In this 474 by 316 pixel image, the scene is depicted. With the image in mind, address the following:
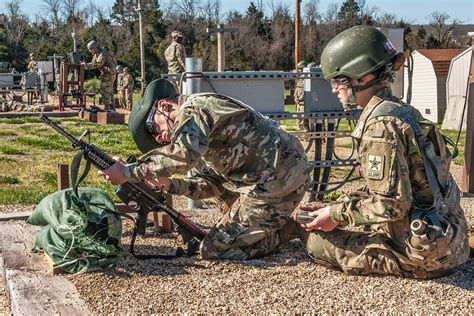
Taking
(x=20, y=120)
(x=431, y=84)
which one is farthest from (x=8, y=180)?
(x=431, y=84)

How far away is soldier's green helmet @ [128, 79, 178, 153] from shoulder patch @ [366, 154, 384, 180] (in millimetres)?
1491

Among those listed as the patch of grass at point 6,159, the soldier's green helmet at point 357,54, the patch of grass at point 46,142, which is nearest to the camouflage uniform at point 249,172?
the soldier's green helmet at point 357,54

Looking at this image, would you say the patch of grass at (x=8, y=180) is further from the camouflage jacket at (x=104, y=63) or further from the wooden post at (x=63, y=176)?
the camouflage jacket at (x=104, y=63)

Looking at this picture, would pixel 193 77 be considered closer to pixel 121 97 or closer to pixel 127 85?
pixel 127 85

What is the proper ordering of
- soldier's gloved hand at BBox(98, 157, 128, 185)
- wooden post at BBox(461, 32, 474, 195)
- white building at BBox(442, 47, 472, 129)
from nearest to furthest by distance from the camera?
soldier's gloved hand at BBox(98, 157, 128, 185), wooden post at BBox(461, 32, 474, 195), white building at BBox(442, 47, 472, 129)

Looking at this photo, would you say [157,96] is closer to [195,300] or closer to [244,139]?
[244,139]

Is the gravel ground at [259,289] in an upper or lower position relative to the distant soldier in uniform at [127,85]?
lower

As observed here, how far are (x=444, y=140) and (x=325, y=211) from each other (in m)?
0.81

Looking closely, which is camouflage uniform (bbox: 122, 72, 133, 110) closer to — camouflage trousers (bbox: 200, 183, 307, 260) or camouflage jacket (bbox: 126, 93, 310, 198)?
camouflage jacket (bbox: 126, 93, 310, 198)

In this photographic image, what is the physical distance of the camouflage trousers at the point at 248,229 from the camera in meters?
5.25

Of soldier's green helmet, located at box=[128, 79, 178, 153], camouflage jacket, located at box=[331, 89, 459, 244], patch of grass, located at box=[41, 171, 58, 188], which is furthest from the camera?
patch of grass, located at box=[41, 171, 58, 188]

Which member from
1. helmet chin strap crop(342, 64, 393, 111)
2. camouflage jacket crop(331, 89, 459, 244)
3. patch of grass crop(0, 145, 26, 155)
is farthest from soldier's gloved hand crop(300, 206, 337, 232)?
patch of grass crop(0, 145, 26, 155)

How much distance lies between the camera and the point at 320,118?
307 inches

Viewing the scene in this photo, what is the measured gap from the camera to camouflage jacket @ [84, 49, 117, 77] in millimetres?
23219
